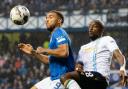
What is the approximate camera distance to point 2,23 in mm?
21594

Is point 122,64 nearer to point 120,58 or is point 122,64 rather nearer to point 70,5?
point 120,58

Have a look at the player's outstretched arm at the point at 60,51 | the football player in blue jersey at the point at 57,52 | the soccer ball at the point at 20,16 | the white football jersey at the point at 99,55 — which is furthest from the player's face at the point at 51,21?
the soccer ball at the point at 20,16

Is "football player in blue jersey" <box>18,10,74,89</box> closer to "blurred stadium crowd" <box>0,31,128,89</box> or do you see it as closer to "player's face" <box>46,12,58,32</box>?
"player's face" <box>46,12,58,32</box>

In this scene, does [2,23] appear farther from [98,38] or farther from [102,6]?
[98,38]

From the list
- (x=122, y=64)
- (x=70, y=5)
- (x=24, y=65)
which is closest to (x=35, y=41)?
(x=24, y=65)

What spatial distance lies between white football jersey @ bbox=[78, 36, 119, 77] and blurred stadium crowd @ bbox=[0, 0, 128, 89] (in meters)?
10.9

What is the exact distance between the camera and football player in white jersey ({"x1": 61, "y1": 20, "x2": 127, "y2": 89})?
717 cm

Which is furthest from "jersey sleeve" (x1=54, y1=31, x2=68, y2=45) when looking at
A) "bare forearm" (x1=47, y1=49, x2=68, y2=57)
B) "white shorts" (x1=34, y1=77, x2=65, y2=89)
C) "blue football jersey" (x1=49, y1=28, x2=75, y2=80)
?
"white shorts" (x1=34, y1=77, x2=65, y2=89)

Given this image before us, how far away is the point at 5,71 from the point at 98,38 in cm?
1283

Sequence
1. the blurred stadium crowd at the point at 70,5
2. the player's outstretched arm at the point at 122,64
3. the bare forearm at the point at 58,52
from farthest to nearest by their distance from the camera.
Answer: the blurred stadium crowd at the point at 70,5 < the bare forearm at the point at 58,52 < the player's outstretched arm at the point at 122,64

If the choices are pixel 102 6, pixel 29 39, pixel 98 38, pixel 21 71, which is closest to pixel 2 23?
pixel 29 39

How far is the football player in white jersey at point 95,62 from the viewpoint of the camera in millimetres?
7166

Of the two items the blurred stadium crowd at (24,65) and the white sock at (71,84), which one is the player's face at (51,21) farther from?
the blurred stadium crowd at (24,65)

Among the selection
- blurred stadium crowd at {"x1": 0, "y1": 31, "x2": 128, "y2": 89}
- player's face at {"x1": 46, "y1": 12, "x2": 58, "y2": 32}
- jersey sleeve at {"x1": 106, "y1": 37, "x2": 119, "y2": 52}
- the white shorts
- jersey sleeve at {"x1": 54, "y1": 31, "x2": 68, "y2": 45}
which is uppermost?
player's face at {"x1": 46, "y1": 12, "x2": 58, "y2": 32}
